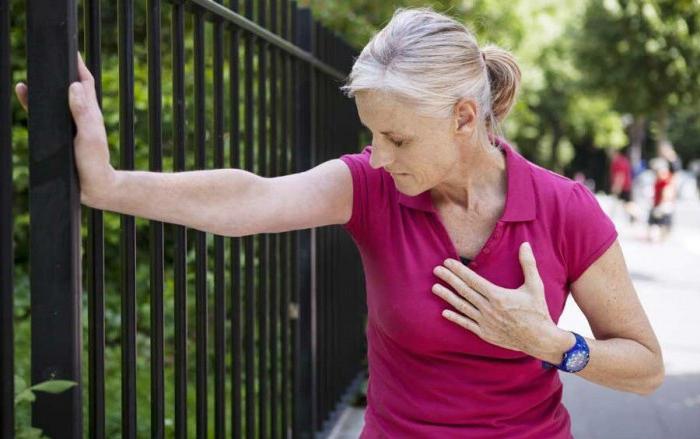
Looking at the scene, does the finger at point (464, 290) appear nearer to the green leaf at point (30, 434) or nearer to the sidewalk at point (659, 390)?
the green leaf at point (30, 434)

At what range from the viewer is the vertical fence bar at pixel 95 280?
2.11 m

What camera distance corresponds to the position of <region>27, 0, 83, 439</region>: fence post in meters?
1.86

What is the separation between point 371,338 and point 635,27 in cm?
2578

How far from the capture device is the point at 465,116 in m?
2.16

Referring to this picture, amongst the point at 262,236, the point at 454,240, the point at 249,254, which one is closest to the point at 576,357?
the point at 454,240

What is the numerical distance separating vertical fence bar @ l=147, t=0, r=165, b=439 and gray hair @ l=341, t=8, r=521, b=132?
1.99 feet

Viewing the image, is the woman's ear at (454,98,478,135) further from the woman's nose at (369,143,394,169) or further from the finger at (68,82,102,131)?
the finger at (68,82,102,131)

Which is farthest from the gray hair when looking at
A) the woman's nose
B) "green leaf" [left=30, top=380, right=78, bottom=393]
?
"green leaf" [left=30, top=380, right=78, bottom=393]

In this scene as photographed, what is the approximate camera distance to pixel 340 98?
549 cm

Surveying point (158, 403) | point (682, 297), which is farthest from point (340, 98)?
point (682, 297)

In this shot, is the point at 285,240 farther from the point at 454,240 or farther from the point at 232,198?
the point at 232,198

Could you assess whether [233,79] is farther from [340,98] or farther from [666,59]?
[666,59]

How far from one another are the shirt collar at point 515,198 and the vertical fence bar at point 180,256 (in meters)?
0.75

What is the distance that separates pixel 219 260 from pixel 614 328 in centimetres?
134
